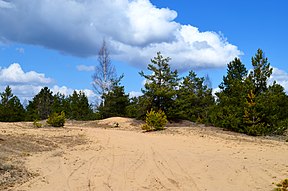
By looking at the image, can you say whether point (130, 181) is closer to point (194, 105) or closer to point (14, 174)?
point (14, 174)

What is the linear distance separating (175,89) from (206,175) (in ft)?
62.1

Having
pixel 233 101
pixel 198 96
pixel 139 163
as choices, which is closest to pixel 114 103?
pixel 198 96

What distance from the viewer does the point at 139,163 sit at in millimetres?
10914

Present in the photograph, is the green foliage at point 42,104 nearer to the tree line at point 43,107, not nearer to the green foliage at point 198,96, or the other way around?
the tree line at point 43,107

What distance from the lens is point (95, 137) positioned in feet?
55.7

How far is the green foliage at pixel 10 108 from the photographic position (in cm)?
3598

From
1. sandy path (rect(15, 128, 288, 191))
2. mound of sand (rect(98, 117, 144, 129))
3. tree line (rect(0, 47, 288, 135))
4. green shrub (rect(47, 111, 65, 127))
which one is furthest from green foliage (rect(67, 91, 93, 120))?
sandy path (rect(15, 128, 288, 191))

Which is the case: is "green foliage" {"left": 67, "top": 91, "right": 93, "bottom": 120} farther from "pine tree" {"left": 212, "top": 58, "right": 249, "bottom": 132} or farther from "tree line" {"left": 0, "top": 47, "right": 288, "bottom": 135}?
"pine tree" {"left": 212, "top": 58, "right": 249, "bottom": 132}

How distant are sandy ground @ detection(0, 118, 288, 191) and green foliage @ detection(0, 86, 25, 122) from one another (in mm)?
21396

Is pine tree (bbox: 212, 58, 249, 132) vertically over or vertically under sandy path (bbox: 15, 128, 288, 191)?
over

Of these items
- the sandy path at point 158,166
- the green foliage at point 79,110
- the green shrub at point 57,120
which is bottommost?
the sandy path at point 158,166

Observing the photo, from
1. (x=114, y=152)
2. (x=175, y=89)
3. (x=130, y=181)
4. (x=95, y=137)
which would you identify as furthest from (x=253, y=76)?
(x=130, y=181)

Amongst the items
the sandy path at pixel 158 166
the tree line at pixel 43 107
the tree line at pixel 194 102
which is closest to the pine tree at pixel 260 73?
the tree line at pixel 194 102

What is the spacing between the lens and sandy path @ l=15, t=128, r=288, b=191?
849cm
